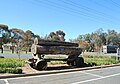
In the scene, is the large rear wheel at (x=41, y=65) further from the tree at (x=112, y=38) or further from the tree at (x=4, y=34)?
the tree at (x=112, y=38)

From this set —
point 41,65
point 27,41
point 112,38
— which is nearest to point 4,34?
point 27,41

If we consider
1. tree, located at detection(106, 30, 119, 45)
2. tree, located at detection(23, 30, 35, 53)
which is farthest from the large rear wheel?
tree, located at detection(106, 30, 119, 45)

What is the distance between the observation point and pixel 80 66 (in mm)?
19125

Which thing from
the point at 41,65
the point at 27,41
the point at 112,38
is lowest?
the point at 41,65

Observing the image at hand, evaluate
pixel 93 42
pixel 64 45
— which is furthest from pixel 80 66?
pixel 93 42

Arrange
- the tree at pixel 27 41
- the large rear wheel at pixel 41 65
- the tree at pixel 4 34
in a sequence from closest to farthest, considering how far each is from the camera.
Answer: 1. the large rear wheel at pixel 41 65
2. the tree at pixel 27 41
3. the tree at pixel 4 34

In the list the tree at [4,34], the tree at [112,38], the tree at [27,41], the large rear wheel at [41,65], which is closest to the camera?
the large rear wheel at [41,65]

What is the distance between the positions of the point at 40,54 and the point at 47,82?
6.11m

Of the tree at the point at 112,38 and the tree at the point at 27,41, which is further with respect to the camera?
the tree at the point at 112,38

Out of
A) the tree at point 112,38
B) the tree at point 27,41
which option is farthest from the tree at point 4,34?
the tree at point 112,38

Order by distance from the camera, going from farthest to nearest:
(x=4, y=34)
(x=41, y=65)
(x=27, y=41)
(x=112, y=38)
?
(x=112, y=38), (x=4, y=34), (x=27, y=41), (x=41, y=65)

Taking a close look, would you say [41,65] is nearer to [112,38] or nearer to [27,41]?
[27,41]

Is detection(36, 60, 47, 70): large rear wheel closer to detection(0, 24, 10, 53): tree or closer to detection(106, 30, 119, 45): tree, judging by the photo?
detection(0, 24, 10, 53): tree

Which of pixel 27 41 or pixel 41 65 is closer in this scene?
pixel 41 65
